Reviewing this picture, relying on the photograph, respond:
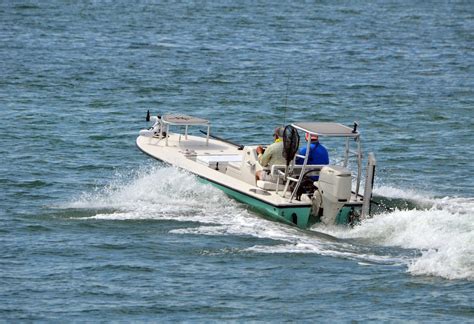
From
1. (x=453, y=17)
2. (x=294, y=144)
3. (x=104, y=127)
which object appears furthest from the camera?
(x=453, y=17)

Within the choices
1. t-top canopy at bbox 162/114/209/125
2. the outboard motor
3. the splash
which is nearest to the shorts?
the outboard motor

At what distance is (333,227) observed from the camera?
67.3ft

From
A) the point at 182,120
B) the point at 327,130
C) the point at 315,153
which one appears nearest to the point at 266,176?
the point at 315,153

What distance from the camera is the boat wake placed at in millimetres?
18828

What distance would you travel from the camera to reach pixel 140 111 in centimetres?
3491

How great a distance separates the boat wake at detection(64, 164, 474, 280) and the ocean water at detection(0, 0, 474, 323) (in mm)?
39

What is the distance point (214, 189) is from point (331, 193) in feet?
8.78

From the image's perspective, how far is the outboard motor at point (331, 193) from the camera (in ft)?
66.6

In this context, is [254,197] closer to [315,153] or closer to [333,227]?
[315,153]

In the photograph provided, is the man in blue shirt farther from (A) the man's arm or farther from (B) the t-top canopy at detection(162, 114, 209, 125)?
(B) the t-top canopy at detection(162, 114, 209, 125)

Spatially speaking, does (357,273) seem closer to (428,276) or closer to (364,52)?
(428,276)

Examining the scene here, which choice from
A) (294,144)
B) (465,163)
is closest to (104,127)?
(465,163)

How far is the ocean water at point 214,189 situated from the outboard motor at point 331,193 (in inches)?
10.8

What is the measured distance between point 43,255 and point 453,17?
49.6m
